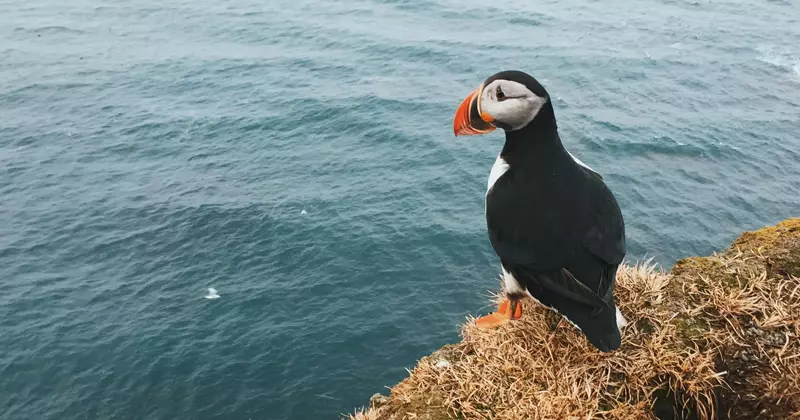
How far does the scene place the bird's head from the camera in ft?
18.4

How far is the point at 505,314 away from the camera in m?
6.51

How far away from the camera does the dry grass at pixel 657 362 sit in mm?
4941

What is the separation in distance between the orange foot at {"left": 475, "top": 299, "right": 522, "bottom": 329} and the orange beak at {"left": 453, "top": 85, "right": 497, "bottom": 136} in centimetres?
193

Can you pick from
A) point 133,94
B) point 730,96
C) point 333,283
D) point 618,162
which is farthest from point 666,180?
point 133,94

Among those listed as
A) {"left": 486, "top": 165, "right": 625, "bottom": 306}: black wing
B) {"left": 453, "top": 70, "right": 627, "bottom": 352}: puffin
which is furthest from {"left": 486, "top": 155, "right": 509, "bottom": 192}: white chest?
{"left": 486, "top": 165, "right": 625, "bottom": 306}: black wing

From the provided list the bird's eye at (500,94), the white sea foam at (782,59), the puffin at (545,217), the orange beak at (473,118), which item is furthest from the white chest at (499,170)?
the white sea foam at (782,59)

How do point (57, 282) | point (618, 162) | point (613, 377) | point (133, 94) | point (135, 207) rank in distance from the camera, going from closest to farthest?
1. point (613, 377)
2. point (57, 282)
3. point (135, 207)
4. point (618, 162)
5. point (133, 94)

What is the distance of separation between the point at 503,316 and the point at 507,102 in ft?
8.03

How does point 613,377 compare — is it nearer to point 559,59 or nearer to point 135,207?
point 135,207

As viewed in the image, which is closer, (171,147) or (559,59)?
(171,147)

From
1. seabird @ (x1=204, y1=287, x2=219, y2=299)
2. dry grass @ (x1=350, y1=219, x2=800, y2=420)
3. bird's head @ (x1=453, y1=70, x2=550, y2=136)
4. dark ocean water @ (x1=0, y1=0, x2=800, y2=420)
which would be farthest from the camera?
seabird @ (x1=204, y1=287, x2=219, y2=299)

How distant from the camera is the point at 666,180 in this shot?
119 feet

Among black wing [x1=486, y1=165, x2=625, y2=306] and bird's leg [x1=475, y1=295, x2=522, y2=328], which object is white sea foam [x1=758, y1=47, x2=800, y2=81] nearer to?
bird's leg [x1=475, y1=295, x2=522, y2=328]

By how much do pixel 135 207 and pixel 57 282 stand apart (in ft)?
23.0
